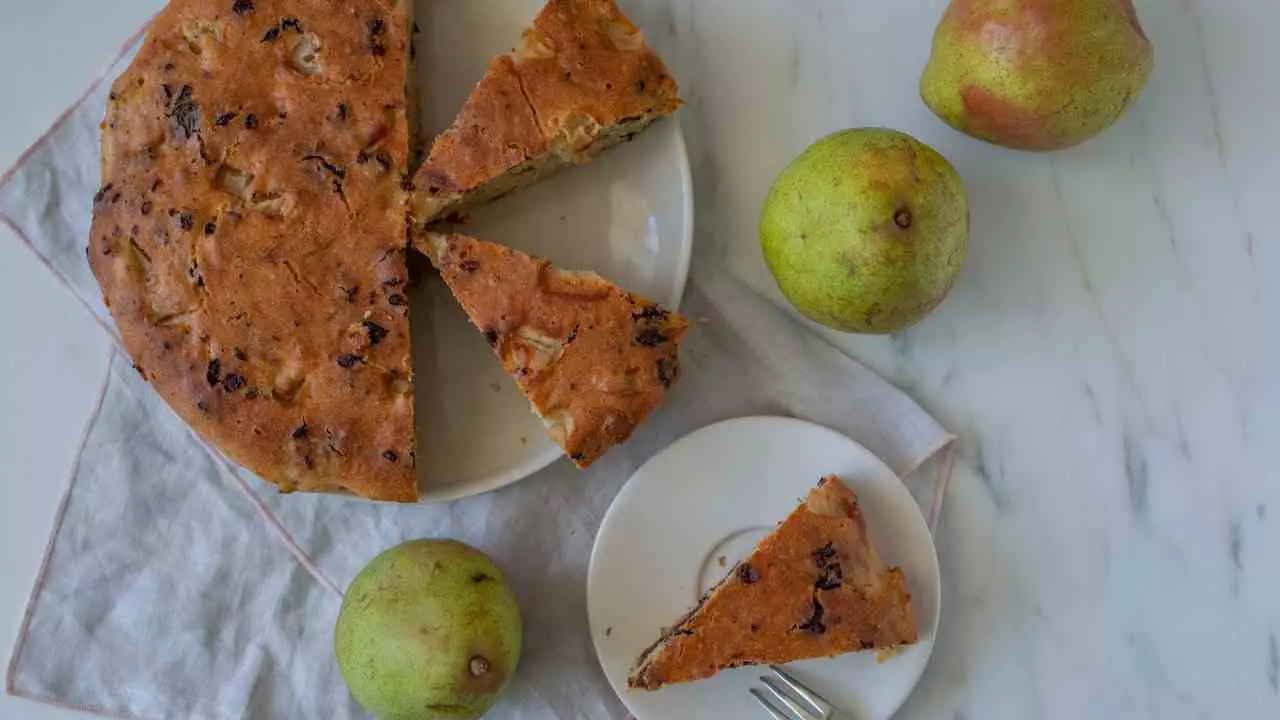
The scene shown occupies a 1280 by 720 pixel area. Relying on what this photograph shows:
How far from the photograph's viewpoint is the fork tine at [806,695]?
97.4 inches

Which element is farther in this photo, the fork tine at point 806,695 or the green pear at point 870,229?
the fork tine at point 806,695

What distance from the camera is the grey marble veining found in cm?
260

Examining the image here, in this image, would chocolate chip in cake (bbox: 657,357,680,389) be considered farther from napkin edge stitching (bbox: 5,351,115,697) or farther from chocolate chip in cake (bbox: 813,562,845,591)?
napkin edge stitching (bbox: 5,351,115,697)

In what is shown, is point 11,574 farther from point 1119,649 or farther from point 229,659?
point 1119,649

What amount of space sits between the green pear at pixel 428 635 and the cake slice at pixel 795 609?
14.4 inches

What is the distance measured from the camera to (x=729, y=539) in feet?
8.36

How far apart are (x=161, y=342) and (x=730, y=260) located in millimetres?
1350

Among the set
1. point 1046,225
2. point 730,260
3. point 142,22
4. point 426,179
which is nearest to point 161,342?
point 426,179

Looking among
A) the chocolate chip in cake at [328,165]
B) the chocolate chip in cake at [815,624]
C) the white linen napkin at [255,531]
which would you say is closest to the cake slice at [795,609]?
the chocolate chip in cake at [815,624]

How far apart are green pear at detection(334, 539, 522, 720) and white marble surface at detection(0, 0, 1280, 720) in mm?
949

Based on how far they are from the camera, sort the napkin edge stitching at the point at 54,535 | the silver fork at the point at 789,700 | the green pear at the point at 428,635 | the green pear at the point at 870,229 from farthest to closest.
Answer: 1. the napkin edge stitching at the point at 54,535
2. the silver fork at the point at 789,700
3. the green pear at the point at 428,635
4. the green pear at the point at 870,229

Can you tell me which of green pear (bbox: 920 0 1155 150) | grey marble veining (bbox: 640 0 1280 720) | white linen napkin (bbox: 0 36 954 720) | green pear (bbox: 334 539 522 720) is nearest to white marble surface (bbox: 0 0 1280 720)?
grey marble veining (bbox: 640 0 1280 720)

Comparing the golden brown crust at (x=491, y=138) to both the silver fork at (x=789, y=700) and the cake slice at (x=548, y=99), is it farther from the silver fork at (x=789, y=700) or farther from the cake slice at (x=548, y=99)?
the silver fork at (x=789, y=700)

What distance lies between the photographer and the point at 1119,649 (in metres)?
2.60
